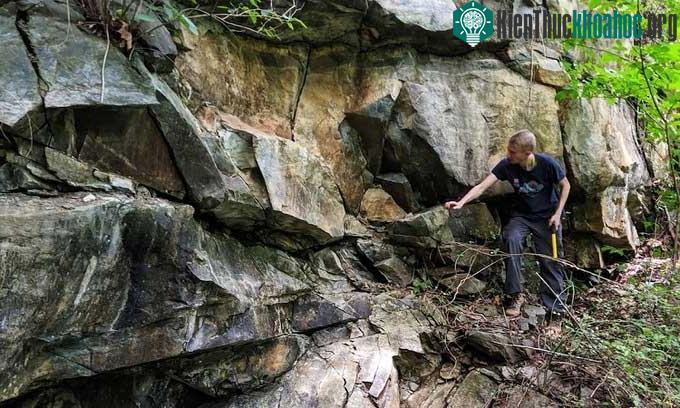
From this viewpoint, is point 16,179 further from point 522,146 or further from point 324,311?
point 522,146

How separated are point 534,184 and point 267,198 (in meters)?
3.17

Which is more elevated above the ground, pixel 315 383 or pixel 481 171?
pixel 481 171

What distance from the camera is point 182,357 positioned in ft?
10.9

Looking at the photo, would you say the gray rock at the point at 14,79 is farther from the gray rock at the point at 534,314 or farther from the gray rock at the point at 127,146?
the gray rock at the point at 534,314

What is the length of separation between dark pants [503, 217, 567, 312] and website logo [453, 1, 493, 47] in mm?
2519

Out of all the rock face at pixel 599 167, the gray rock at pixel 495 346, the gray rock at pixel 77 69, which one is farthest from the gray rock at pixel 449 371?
the gray rock at pixel 77 69

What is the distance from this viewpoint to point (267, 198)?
161 inches

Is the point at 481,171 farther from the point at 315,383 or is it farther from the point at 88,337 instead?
the point at 88,337

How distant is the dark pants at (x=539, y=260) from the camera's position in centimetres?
474

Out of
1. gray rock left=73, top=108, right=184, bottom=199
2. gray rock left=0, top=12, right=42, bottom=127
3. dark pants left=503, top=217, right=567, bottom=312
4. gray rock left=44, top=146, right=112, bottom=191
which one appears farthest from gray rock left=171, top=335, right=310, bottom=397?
dark pants left=503, top=217, right=567, bottom=312

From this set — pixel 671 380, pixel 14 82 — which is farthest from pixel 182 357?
pixel 671 380

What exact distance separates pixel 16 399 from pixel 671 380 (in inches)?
193

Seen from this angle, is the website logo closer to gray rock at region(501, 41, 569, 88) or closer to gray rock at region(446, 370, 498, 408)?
gray rock at region(501, 41, 569, 88)

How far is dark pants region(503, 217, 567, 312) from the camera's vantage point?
4.74 metres
